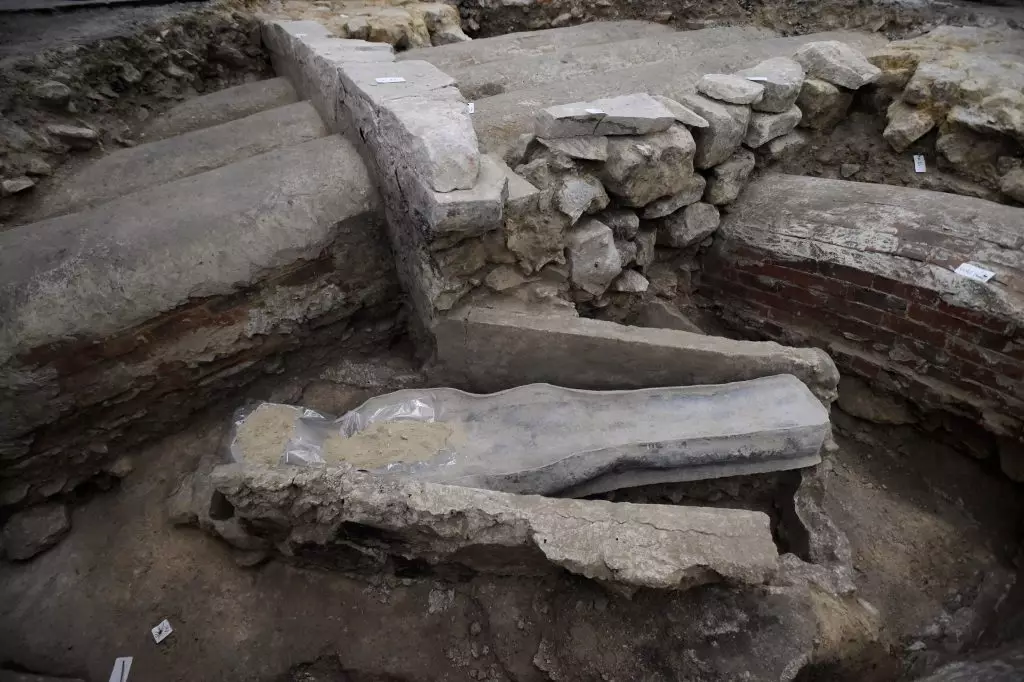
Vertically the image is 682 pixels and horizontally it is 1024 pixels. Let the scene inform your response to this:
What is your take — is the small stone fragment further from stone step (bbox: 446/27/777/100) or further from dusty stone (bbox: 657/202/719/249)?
stone step (bbox: 446/27/777/100)

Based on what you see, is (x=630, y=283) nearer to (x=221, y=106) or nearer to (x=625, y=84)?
(x=625, y=84)

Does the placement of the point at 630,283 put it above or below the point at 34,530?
above

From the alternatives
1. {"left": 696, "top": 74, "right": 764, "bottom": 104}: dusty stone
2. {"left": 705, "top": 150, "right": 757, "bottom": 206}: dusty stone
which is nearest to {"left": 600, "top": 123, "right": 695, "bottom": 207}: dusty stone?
{"left": 705, "top": 150, "right": 757, "bottom": 206}: dusty stone

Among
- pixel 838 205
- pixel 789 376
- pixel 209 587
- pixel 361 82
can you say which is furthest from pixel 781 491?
pixel 361 82

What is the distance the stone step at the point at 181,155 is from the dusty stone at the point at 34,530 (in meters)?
1.36

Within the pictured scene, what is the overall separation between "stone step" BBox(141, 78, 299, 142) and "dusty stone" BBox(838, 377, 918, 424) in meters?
3.73

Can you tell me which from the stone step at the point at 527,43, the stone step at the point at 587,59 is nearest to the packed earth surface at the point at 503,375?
the stone step at the point at 587,59

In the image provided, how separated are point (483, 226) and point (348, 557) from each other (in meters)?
1.37

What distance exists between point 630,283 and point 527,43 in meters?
2.44

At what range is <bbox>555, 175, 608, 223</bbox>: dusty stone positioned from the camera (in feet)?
8.87

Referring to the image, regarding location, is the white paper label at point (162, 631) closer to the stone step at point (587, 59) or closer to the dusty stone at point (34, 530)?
the dusty stone at point (34, 530)

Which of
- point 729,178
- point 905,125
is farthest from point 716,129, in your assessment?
point 905,125

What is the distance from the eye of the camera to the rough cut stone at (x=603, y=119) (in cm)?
277

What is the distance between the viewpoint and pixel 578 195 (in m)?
2.75
